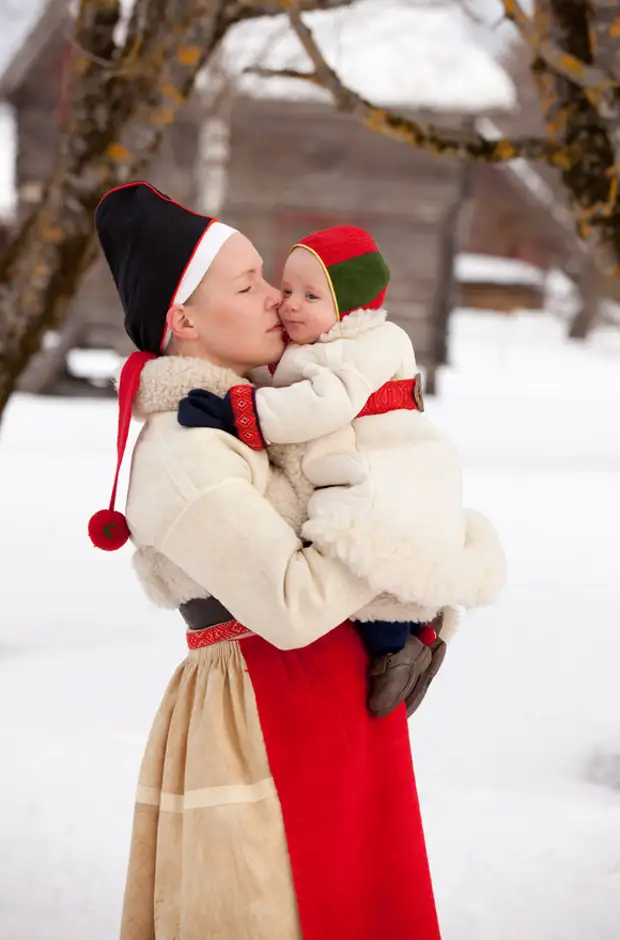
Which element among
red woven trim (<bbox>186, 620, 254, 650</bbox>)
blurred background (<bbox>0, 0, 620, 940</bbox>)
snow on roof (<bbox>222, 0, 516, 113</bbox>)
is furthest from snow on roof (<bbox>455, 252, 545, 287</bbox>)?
red woven trim (<bbox>186, 620, 254, 650</bbox>)

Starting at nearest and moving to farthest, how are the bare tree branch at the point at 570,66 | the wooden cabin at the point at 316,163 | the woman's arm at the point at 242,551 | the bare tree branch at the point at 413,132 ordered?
1. the woman's arm at the point at 242,551
2. the bare tree branch at the point at 570,66
3. the bare tree branch at the point at 413,132
4. the wooden cabin at the point at 316,163

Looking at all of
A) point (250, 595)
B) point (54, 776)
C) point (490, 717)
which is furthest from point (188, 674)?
point (490, 717)

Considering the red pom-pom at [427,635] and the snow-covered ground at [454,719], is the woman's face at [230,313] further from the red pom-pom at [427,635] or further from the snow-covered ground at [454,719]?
the snow-covered ground at [454,719]

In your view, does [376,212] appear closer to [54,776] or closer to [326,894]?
[54,776]

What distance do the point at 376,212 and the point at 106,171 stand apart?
9763mm

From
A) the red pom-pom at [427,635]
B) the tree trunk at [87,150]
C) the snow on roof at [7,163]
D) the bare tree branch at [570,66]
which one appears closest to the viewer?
the red pom-pom at [427,635]

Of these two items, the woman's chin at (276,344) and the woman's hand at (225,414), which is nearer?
the woman's hand at (225,414)

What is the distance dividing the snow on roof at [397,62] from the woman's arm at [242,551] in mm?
10843

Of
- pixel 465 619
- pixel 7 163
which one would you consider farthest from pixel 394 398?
pixel 7 163

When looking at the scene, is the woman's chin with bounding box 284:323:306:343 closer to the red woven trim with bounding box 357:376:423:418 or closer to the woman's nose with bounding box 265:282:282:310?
the woman's nose with bounding box 265:282:282:310

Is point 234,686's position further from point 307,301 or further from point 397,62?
point 397,62

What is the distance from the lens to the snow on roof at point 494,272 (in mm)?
25125

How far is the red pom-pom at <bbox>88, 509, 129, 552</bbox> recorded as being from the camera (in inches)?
72.5

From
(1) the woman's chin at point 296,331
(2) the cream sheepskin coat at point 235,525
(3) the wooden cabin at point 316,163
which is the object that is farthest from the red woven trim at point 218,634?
(3) the wooden cabin at point 316,163
